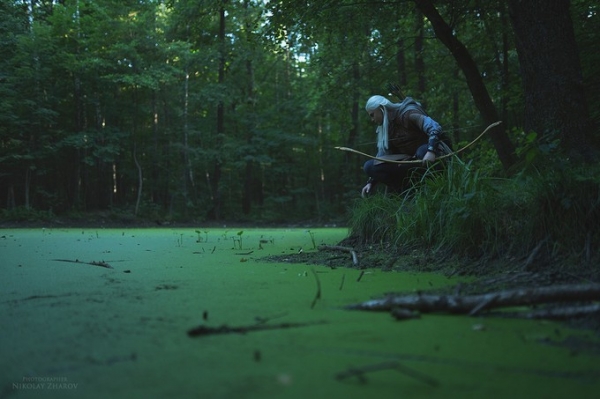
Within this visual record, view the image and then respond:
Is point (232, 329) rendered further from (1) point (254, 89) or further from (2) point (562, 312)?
(1) point (254, 89)

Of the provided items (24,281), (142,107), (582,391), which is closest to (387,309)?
(582,391)

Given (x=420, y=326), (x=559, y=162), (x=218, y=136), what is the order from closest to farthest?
(x=420, y=326), (x=559, y=162), (x=218, y=136)

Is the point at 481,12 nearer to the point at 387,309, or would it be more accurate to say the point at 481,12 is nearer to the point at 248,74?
the point at 387,309

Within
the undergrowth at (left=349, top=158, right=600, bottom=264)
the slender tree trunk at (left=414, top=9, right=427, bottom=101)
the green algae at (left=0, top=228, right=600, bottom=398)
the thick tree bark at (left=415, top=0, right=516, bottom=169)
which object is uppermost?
the slender tree trunk at (left=414, top=9, right=427, bottom=101)

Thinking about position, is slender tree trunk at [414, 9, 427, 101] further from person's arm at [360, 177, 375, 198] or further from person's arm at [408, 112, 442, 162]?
person's arm at [360, 177, 375, 198]

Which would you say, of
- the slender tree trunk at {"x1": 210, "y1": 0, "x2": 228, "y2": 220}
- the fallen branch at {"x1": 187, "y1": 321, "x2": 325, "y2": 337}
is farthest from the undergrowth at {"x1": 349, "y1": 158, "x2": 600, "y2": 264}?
the slender tree trunk at {"x1": 210, "y1": 0, "x2": 228, "y2": 220}

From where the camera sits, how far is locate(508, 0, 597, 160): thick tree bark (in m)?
2.76

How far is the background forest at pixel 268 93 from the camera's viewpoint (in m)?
2.88

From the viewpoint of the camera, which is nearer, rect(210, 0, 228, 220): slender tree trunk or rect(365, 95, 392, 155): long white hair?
rect(365, 95, 392, 155): long white hair

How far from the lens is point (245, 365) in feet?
2.78

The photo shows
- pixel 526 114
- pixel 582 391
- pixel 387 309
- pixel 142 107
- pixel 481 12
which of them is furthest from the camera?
pixel 142 107

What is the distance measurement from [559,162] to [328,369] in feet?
5.16

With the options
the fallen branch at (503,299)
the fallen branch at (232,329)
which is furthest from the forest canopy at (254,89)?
the fallen branch at (232,329)

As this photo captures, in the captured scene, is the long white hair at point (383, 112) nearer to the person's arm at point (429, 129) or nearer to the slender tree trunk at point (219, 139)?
the person's arm at point (429, 129)
